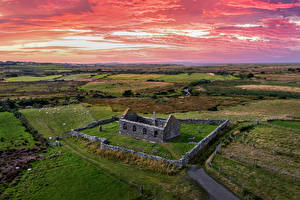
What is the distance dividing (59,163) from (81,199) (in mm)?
10546

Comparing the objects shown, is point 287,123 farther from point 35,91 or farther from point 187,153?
point 35,91

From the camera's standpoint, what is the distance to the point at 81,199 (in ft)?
75.2

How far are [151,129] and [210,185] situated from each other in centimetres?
1478

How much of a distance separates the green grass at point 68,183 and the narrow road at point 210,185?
779 cm

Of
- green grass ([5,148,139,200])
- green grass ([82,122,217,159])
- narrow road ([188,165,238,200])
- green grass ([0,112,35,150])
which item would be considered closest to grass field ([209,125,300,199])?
narrow road ([188,165,238,200])

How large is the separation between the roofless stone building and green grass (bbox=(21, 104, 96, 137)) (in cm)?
1561

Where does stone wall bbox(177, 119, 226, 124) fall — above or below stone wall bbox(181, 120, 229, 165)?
above

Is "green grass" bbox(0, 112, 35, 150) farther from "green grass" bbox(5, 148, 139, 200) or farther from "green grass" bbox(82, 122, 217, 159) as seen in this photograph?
"green grass" bbox(82, 122, 217, 159)

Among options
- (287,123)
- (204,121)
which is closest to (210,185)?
Result: (204,121)

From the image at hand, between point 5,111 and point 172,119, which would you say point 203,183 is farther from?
point 5,111

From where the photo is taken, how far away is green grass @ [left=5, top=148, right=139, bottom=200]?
77.6 ft

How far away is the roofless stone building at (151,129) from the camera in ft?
118

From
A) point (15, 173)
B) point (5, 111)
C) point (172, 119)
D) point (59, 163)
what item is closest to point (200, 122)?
point (172, 119)

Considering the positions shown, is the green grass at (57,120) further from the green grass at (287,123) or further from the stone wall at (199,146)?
the green grass at (287,123)
